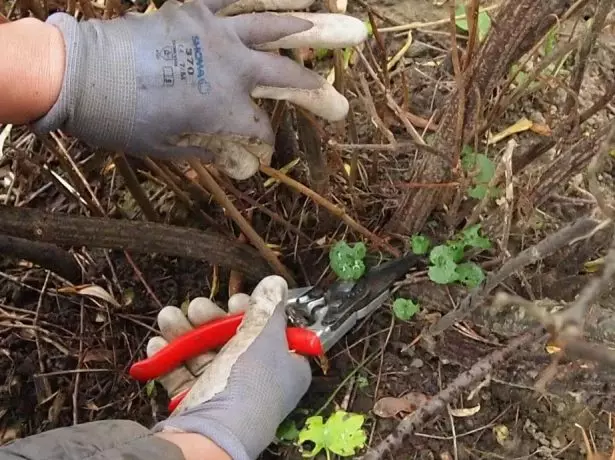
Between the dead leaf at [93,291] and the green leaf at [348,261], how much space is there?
1.67 ft

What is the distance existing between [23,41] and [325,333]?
66 centimetres

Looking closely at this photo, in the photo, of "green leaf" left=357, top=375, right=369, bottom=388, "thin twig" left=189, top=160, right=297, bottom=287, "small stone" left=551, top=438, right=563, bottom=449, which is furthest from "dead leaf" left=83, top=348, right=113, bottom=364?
"small stone" left=551, top=438, right=563, bottom=449

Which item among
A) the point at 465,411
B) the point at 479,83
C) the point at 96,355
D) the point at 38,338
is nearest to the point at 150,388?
the point at 96,355

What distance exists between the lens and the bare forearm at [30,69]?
3.23 feet

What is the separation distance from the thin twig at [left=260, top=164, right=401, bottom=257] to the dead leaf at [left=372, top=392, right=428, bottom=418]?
26 cm

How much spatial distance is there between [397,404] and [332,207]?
A: 0.39m

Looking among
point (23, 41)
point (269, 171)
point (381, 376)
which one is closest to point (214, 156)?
point (269, 171)

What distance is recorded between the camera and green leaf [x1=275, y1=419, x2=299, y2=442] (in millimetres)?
1387

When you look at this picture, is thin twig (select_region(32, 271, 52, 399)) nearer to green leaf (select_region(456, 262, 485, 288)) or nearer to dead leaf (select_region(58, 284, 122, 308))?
dead leaf (select_region(58, 284, 122, 308))

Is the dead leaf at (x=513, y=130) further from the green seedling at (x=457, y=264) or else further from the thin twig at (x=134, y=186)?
the thin twig at (x=134, y=186)

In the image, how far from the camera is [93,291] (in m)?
1.52

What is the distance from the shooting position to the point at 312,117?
47.2 inches

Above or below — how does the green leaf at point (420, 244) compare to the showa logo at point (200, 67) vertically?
below

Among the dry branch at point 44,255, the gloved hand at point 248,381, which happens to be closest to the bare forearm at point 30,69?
the dry branch at point 44,255
